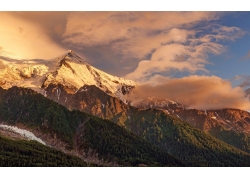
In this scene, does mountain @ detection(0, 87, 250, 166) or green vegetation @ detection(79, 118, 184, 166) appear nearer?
green vegetation @ detection(79, 118, 184, 166)

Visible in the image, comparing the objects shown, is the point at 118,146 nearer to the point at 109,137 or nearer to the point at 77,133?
the point at 109,137

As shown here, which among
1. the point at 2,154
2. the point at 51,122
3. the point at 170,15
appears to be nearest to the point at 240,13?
the point at 170,15

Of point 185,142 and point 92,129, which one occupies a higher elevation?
point 92,129

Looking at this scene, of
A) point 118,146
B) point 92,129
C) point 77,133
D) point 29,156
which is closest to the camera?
point 29,156

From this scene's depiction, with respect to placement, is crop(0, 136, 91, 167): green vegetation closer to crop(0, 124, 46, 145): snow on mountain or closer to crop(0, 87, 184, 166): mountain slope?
crop(0, 124, 46, 145): snow on mountain

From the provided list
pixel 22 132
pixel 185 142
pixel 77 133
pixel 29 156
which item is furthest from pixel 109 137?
pixel 185 142

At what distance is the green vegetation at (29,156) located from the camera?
69.1m

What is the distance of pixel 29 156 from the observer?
250 ft

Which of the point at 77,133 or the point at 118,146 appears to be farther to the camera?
the point at 77,133

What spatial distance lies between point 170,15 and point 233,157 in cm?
10991

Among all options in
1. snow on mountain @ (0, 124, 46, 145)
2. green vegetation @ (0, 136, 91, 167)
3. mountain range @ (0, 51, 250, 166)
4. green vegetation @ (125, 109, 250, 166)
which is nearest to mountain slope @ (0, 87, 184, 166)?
mountain range @ (0, 51, 250, 166)

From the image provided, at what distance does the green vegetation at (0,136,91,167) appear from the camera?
6908 centimetres

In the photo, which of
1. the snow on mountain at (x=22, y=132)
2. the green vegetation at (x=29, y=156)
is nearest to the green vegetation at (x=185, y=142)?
the snow on mountain at (x=22, y=132)

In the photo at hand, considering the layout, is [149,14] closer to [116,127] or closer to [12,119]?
[116,127]
